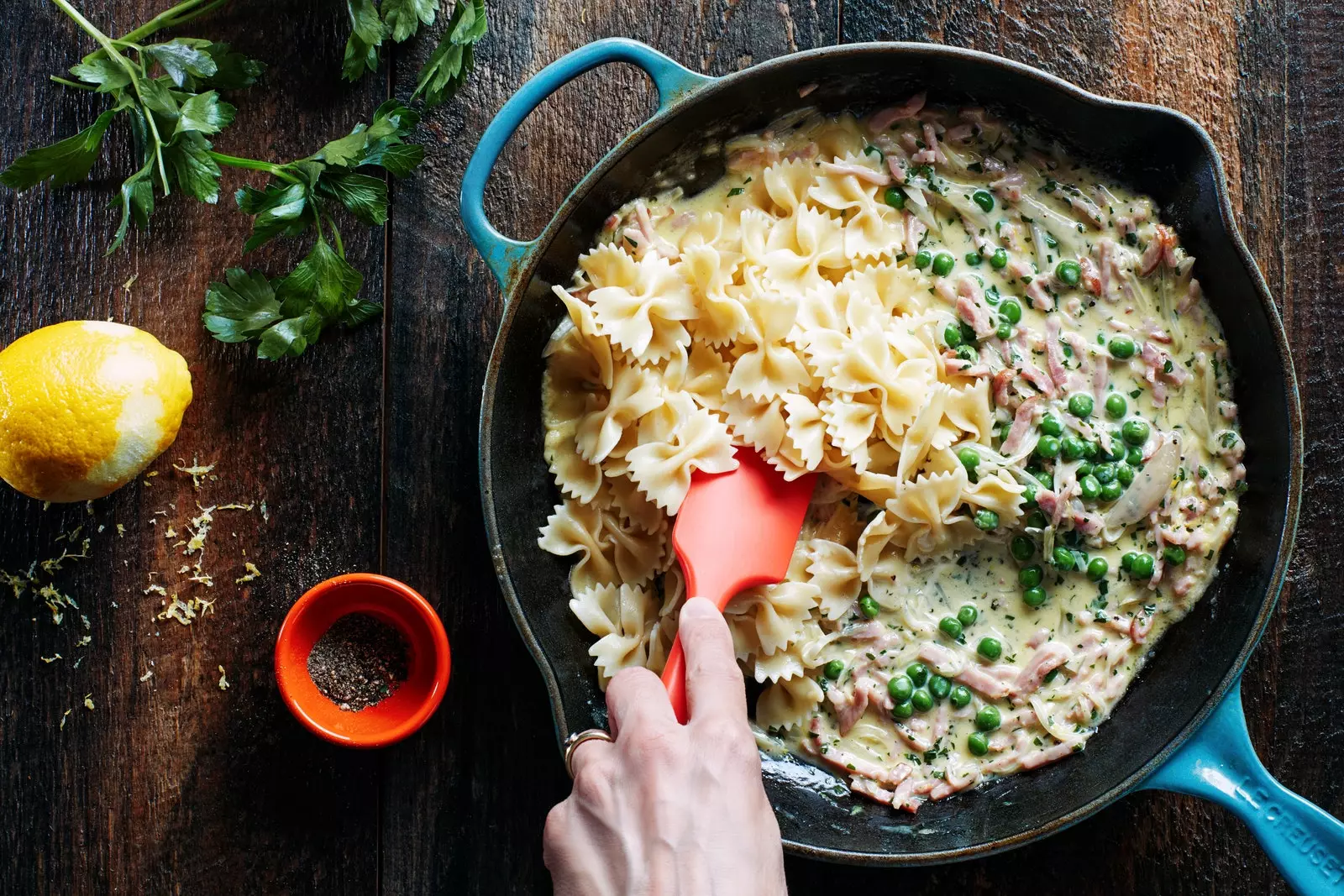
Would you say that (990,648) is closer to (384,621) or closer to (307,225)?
(384,621)

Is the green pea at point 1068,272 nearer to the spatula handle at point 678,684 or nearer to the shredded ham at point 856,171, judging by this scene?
the shredded ham at point 856,171

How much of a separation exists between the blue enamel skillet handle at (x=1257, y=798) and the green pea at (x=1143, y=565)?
16.0 inches

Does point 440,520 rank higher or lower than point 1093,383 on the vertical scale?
lower

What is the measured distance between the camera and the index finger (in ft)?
7.82

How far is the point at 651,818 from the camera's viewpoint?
219 cm

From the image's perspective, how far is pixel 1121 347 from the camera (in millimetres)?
2982

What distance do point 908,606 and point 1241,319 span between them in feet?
4.07

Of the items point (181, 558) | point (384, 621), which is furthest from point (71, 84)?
point (384, 621)

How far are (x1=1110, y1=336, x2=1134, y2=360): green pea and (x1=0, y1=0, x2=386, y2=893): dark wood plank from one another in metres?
2.20

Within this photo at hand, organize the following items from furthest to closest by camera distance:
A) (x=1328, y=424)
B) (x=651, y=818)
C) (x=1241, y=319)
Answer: (x=1328, y=424)
(x=1241, y=319)
(x=651, y=818)

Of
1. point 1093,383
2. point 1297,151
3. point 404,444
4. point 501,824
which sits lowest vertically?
point 501,824

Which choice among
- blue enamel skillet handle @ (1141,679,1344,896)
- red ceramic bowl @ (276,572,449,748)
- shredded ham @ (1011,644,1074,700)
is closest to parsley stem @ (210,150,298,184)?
red ceramic bowl @ (276,572,449,748)

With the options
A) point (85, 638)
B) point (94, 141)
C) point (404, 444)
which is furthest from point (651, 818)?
point (94, 141)

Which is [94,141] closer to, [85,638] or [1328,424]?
[85,638]
